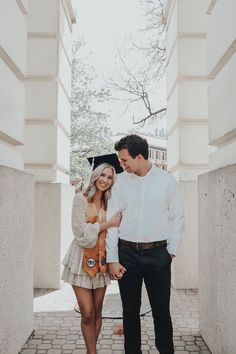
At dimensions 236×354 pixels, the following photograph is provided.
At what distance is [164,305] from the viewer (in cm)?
326

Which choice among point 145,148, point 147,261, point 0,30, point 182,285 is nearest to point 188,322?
point 182,285

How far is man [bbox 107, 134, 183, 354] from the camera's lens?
10.5 feet

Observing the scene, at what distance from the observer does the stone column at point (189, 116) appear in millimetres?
6562

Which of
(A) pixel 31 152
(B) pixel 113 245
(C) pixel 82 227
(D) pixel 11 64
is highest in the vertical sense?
(D) pixel 11 64

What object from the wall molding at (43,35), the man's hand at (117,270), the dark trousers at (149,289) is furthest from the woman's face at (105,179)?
the wall molding at (43,35)

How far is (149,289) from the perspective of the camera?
3.29 meters

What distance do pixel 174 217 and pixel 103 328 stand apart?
6.93 feet

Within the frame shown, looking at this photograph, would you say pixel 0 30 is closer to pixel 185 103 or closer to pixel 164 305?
pixel 164 305

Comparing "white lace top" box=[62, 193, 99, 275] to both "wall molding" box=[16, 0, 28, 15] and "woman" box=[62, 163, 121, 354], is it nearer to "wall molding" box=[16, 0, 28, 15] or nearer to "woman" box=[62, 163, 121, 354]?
"woman" box=[62, 163, 121, 354]

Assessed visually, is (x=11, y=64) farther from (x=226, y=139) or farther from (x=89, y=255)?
(x=226, y=139)

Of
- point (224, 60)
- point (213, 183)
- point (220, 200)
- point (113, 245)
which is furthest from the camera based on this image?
point (213, 183)

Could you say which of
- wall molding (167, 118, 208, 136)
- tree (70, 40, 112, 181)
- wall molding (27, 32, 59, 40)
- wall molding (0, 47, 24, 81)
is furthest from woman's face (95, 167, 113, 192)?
tree (70, 40, 112, 181)

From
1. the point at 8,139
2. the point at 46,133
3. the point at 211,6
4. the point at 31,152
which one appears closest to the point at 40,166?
the point at 31,152

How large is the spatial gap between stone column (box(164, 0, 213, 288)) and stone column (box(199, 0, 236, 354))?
7.26 feet
